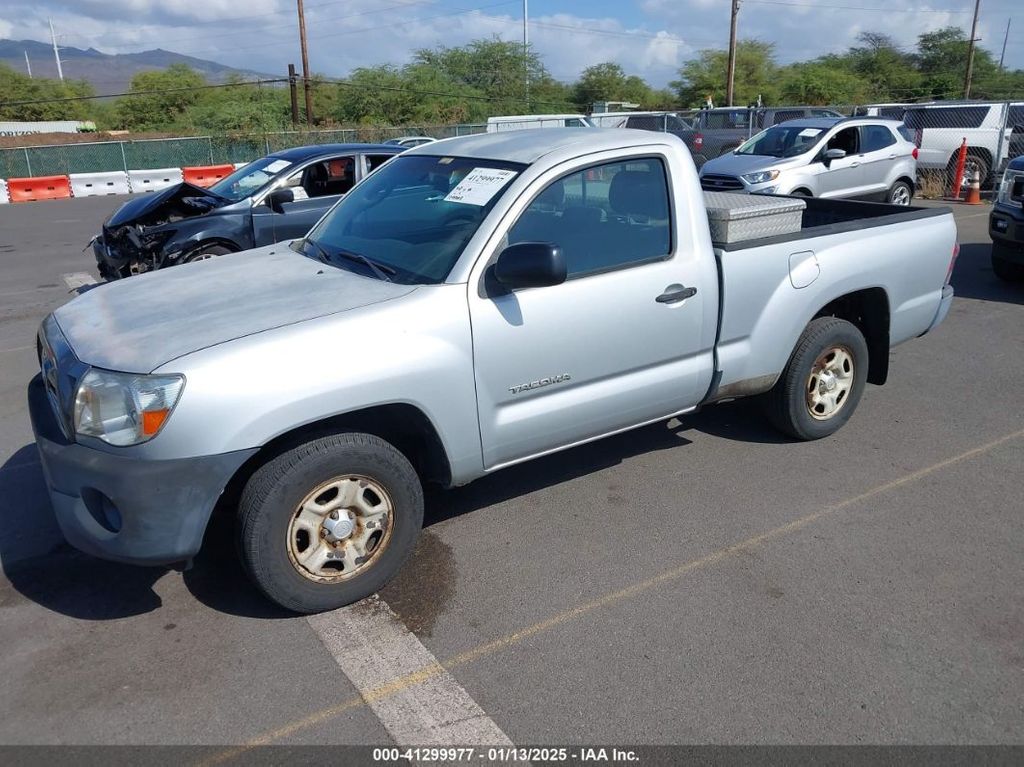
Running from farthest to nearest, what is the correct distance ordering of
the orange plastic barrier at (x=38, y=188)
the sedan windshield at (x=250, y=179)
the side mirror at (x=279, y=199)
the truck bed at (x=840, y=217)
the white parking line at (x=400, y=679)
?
the orange plastic barrier at (x=38, y=188), the sedan windshield at (x=250, y=179), the side mirror at (x=279, y=199), the truck bed at (x=840, y=217), the white parking line at (x=400, y=679)

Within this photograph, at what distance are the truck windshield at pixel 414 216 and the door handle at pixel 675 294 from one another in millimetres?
924

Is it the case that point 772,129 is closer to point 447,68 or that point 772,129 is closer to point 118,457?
point 118,457

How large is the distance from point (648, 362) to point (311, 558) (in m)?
1.86

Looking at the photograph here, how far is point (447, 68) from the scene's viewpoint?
187 ft

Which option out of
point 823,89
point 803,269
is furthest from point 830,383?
point 823,89

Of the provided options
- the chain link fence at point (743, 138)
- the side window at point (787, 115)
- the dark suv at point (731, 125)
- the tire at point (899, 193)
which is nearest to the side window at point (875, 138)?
the tire at point (899, 193)

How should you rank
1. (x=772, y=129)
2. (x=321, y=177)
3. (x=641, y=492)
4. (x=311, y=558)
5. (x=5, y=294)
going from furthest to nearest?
(x=772, y=129)
(x=5, y=294)
(x=321, y=177)
(x=641, y=492)
(x=311, y=558)

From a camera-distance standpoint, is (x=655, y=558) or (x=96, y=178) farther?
(x=96, y=178)

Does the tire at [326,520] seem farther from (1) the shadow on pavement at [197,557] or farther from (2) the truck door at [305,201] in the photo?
(2) the truck door at [305,201]

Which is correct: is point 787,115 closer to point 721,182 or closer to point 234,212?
point 721,182

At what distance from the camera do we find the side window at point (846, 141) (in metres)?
13.4

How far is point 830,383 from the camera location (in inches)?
203

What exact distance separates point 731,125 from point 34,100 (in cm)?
5933

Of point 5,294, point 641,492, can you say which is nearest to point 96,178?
point 5,294
